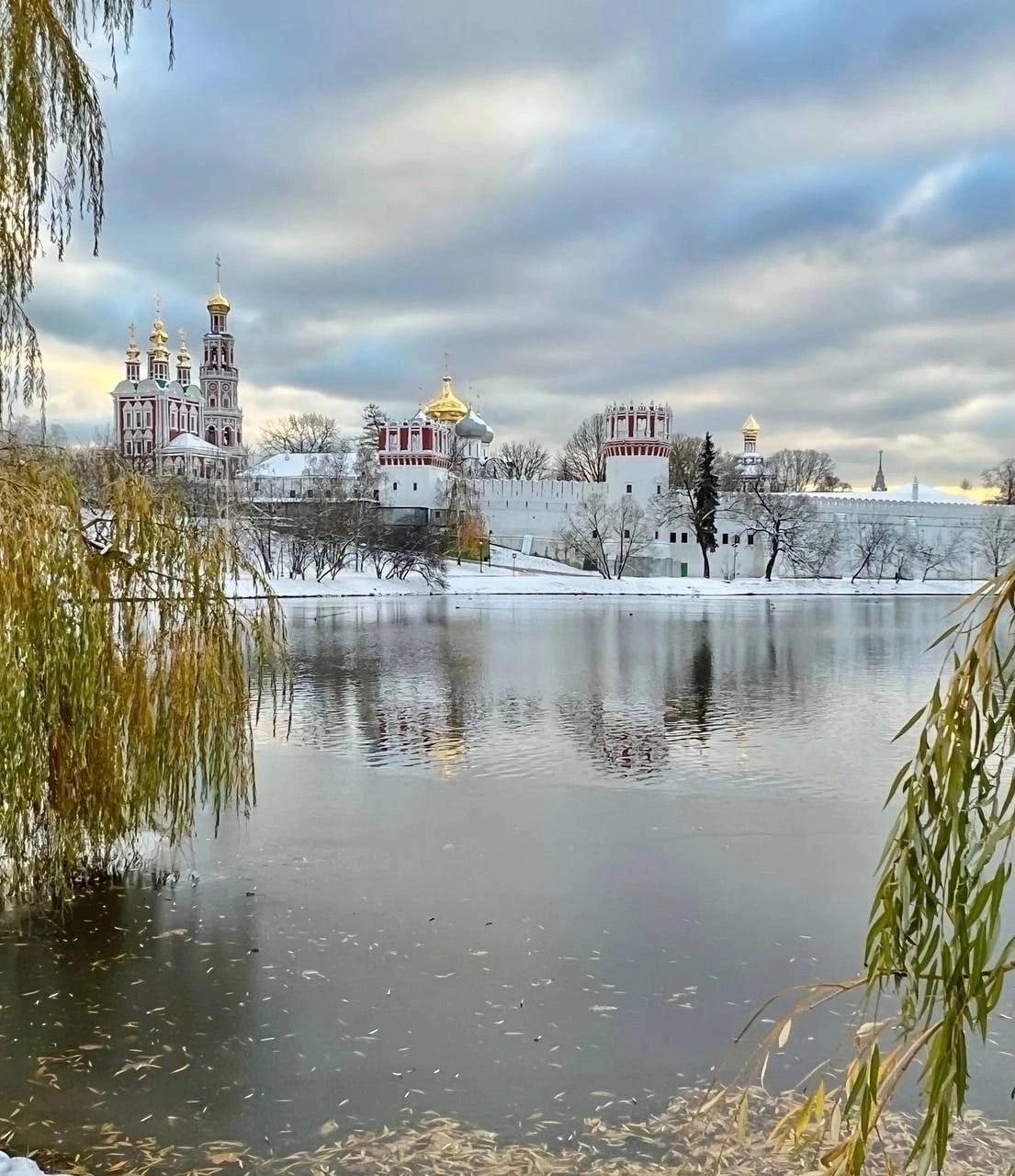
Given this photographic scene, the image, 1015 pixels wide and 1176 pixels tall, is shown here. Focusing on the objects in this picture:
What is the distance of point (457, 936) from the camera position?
5758mm

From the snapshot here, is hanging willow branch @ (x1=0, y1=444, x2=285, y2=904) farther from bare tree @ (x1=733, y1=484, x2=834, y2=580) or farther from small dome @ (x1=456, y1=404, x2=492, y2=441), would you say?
small dome @ (x1=456, y1=404, x2=492, y2=441)

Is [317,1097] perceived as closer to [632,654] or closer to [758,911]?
[758,911]

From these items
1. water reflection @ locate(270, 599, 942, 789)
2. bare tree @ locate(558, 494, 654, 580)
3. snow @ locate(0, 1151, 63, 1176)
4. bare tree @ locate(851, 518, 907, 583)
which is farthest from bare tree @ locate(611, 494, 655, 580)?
snow @ locate(0, 1151, 63, 1176)

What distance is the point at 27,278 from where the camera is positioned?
5.02m

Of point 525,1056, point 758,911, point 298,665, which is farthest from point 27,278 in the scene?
point 298,665

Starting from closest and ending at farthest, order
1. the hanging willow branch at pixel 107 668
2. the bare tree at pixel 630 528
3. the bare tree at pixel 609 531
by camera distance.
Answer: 1. the hanging willow branch at pixel 107 668
2. the bare tree at pixel 609 531
3. the bare tree at pixel 630 528

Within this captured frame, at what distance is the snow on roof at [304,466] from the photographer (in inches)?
2234

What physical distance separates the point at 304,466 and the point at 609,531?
19074mm

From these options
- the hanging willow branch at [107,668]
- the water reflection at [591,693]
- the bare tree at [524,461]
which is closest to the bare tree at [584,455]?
the bare tree at [524,461]

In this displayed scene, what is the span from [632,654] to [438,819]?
1298 centimetres

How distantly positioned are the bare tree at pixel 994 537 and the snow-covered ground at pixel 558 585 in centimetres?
679

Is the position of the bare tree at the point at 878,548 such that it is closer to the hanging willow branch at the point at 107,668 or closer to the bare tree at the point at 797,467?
the bare tree at the point at 797,467

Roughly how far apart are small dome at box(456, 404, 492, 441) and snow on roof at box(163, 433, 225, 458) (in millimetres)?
16306

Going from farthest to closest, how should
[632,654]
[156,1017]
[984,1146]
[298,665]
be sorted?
1. [632,654]
2. [298,665]
3. [156,1017]
4. [984,1146]
